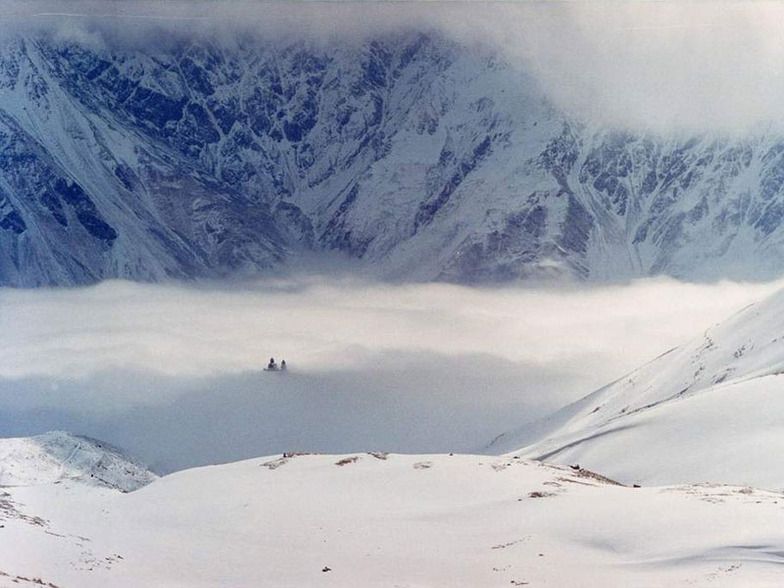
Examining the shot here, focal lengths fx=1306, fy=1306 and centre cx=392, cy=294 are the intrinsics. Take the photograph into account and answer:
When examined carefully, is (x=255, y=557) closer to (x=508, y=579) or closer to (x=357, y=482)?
(x=508, y=579)

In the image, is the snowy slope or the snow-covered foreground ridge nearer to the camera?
the snow-covered foreground ridge

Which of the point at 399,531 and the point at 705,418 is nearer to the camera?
the point at 399,531

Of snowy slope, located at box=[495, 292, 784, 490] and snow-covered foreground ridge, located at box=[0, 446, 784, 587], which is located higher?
snowy slope, located at box=[495, 292, 784, 490]

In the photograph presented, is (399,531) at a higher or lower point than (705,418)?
lower
